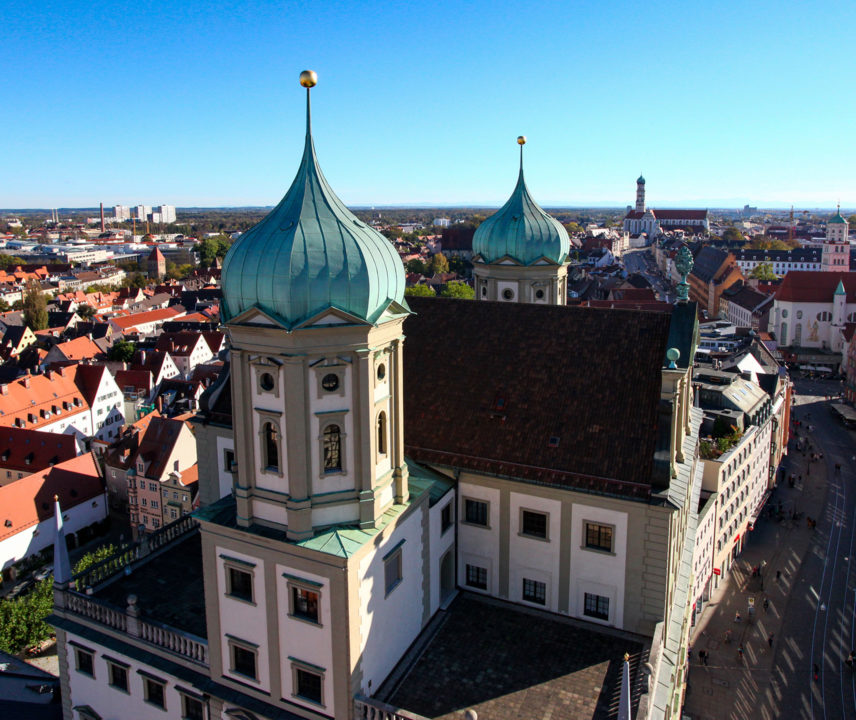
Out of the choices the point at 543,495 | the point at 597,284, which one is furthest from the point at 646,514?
the point at 597,284

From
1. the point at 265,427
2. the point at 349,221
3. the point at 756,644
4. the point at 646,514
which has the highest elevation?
the point at 349,221

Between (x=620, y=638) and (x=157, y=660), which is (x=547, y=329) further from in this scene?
(x=157, y=660)

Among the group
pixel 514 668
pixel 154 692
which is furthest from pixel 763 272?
pixel 154 692

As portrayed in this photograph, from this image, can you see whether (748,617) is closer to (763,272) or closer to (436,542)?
(436,542)

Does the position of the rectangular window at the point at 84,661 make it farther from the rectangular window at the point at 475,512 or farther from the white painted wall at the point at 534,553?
the white painted wall at the point at 534,553

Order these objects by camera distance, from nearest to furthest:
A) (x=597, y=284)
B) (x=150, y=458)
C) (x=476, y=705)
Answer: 1. (x=476, y=705)
2. (x=150, y=458)
3. (x=597, y=284)

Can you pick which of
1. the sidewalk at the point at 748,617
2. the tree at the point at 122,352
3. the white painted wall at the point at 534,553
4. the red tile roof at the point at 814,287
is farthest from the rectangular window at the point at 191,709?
the red tile roof at the point at 814,287

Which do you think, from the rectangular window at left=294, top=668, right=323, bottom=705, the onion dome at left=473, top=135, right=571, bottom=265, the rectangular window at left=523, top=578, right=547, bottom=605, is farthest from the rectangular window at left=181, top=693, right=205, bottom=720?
the onion dome at left=473, top=135, right=571, bottom=265
